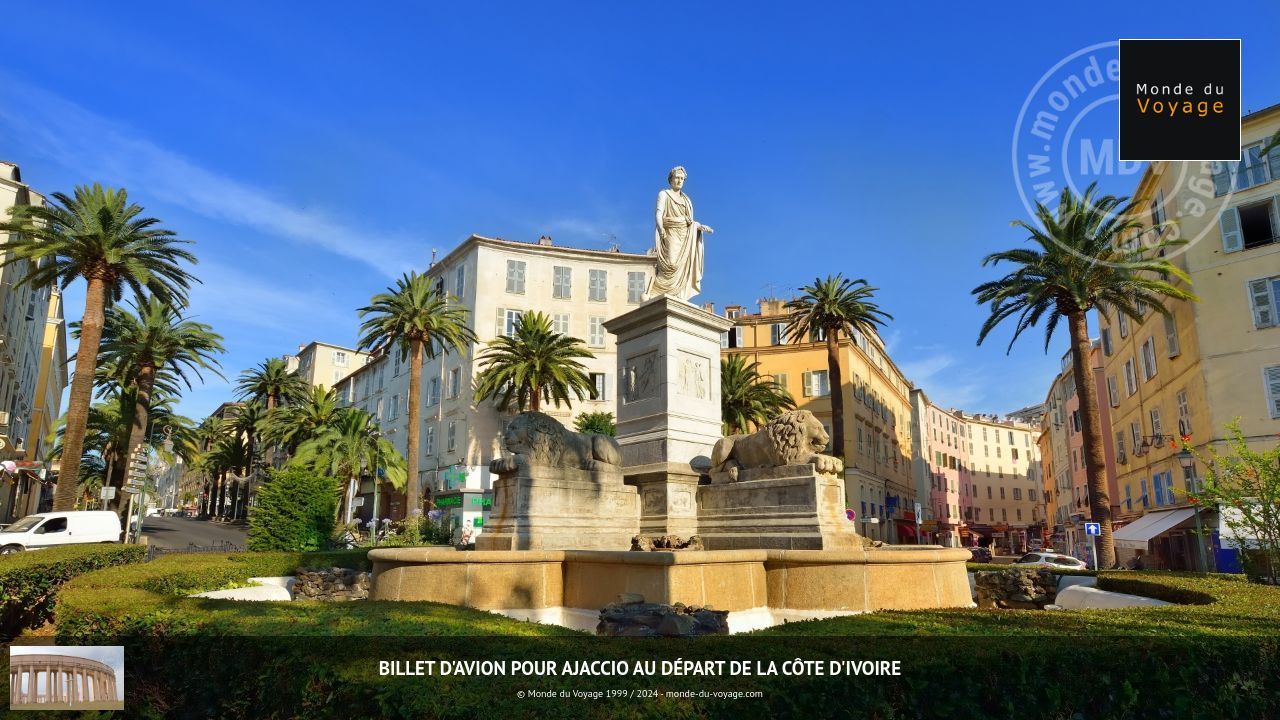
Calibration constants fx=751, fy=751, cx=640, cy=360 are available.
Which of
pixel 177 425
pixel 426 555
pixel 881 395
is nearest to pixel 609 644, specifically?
pixel 426 555

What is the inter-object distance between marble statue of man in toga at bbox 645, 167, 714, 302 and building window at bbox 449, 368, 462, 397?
3899 centimetres

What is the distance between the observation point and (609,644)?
17.4ft

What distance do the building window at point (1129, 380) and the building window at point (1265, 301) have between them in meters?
10.8

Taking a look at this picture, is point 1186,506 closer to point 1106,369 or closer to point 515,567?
point 1106,369

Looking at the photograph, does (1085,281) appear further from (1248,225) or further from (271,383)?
(271,383)

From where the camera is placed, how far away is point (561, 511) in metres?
11.0

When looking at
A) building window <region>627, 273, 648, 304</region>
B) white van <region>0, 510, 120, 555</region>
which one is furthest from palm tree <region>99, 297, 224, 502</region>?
building window <region>627, 273, 648, 304</region>

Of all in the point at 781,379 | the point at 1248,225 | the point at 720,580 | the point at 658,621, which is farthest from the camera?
the point at 781,379

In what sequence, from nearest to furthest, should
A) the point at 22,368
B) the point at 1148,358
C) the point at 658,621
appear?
the point at 658,621
the point at 1148,358
the point at 22,368

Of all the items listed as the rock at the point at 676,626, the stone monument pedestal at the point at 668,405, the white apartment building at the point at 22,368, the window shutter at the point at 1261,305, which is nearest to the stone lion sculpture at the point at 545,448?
the stone monument pedestal at the point at 668,405

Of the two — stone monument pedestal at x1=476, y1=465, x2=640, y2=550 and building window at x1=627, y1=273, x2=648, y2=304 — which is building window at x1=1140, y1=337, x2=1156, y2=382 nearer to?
building window at x1=627, y1=273, x2=648, y2=304

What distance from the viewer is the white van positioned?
2470 cm

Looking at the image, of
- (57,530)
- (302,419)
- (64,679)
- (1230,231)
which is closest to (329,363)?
(302,419)

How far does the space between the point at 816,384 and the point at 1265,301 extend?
29.5m
